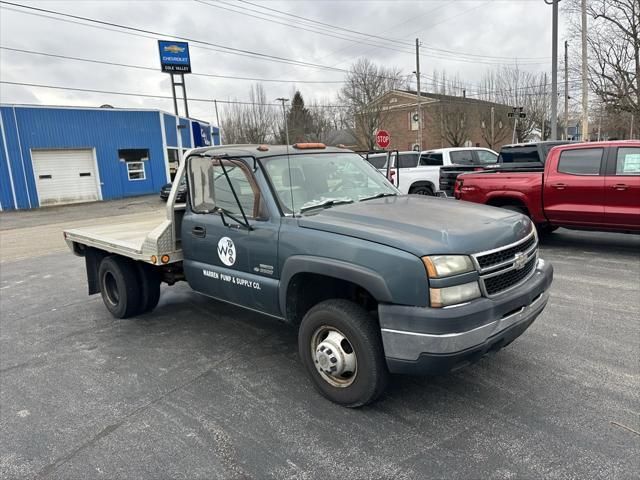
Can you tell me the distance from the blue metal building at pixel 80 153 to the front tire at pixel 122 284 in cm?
2253

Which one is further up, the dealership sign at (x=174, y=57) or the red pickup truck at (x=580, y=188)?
the dealership sign at (x=174, y=57)

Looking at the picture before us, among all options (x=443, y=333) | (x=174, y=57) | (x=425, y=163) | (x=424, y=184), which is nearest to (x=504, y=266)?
(x=443, y=333)

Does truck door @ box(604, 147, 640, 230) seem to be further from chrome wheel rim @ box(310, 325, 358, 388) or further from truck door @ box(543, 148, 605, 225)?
chrome wheel rim @ box(310, 325, 358, 388)

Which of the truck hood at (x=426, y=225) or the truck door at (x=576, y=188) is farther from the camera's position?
the truck door at (x=576, y=188)

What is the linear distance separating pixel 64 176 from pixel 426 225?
27572 millimetres

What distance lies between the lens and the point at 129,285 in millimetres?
5449

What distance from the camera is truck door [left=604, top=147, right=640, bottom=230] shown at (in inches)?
280

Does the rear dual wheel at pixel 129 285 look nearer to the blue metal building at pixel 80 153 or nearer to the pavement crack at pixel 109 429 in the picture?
the pavement crack at pixel 109 429

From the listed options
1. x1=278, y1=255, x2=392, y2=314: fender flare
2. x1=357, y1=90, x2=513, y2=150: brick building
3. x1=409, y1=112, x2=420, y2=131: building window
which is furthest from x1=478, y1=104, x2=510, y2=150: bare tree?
x1=278, y1=255, x2=392, y2=314: fender flare

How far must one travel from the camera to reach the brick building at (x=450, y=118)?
40.4 metres

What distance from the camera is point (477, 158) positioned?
1510 centimetres

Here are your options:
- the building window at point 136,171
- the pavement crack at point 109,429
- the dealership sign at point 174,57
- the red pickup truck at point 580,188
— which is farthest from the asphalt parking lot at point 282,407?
the dealership sign at point 174,57

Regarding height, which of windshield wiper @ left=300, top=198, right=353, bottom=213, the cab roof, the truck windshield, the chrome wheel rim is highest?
the cab roof

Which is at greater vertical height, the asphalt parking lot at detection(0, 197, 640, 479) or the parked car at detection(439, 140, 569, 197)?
the parked car at detection(439, 140, 569, 197)
